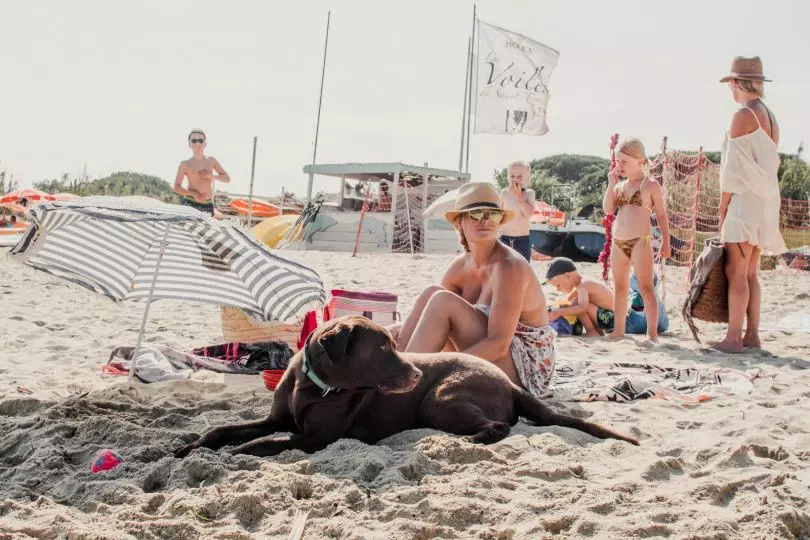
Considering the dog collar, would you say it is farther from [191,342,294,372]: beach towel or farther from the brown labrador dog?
[191,342,294,372]: beach towel

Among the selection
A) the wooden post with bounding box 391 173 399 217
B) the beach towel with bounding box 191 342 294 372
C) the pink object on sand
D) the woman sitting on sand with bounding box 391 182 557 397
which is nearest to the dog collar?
the pink object on sand

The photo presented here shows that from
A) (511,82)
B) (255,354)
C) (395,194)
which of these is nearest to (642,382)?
(255,354)

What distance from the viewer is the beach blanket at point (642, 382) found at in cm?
410

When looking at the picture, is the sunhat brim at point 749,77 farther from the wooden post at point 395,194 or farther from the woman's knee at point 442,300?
the wooden post at point 395,194

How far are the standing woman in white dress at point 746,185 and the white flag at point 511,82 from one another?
8.64 metres

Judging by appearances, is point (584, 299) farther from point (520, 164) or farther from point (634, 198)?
point (520, 164)

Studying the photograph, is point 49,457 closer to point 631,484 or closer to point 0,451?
point 0,451

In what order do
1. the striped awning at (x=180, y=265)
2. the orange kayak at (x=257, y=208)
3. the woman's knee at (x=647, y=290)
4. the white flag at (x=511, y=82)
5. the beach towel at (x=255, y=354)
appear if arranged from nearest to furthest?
1. the striped awning at (x=180, y=265)
2. the beach towel at (x=255, y=354)
3. the woman's knee at (x=647, y=290)
4. the white flag at (x=511, y=82)
5. the orange kayak at (x=257, y=208)

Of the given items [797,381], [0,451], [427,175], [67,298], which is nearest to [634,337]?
[797,381]

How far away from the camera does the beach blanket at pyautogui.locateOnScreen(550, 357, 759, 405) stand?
4.10m

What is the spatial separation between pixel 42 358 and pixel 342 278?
5782mm

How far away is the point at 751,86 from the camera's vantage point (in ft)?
18.7

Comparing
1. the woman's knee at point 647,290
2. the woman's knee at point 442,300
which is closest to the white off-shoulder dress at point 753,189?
the woman's knee at point 647,290

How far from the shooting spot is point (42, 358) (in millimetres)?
4895
